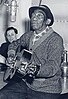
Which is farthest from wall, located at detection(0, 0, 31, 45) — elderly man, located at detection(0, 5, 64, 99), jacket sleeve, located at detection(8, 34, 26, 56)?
elderly man, located at detection(0, 5, 64, 99)

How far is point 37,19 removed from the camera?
5.88 feet

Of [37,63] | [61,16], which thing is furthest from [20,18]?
[37,63]

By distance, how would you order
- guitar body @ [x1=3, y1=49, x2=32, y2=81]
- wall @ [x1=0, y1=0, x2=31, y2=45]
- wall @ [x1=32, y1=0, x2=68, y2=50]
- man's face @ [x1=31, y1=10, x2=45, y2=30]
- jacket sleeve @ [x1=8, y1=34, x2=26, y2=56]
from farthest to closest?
1. wall @ [x1=0, y1=0, x2=31, y2=45]
2. wall @ [x1=32, y1=0, x2=68, y2=50]
3. jacket sleeve @ [x1=8, y1=34, x2=26, y2=56]
4. man's face @ [x1=31, y1=10, x2=45, y2=30]
5. guitar body @ [x1=3, y1=49, x2=32, y2=81]

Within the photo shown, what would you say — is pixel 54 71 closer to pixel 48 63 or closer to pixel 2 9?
pixel 48 63

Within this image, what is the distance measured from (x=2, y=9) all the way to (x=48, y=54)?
2344 mm

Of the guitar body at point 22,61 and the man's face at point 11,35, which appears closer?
the guitar body at point 22,61

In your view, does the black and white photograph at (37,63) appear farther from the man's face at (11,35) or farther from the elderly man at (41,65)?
the man's face at (11,35)

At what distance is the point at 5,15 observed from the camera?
3891 mm

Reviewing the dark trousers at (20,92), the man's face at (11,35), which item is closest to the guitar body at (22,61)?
the dark trousers at (20,92)

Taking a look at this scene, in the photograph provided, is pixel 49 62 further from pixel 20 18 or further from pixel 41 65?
pixel 20 18

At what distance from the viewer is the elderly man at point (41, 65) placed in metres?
1.61

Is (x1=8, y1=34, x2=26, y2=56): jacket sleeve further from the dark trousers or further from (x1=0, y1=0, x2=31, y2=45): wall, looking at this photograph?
(x1=0, y1=0, x2=31, y2=45): wall

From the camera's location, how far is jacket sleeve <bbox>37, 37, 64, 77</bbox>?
1.60m

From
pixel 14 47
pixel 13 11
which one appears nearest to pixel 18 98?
pixel 14 47
